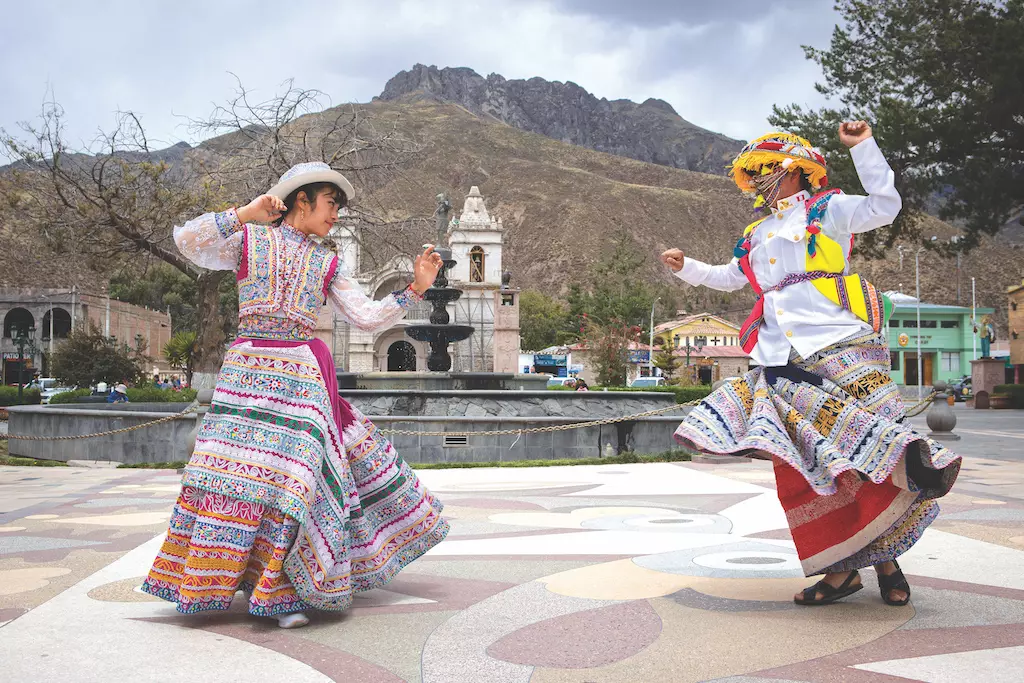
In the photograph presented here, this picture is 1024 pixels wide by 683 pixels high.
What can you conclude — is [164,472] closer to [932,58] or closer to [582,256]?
[932,58]

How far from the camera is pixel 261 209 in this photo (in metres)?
3.92

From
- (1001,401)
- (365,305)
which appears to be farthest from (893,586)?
(1001,401)

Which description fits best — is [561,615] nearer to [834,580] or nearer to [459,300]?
[834,580]

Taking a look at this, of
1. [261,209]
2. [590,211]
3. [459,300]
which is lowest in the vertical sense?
[261,209]

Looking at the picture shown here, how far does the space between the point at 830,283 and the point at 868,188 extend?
0.43 metres

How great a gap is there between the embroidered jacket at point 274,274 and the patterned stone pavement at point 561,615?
1.19 m

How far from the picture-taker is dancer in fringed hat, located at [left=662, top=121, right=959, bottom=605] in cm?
362

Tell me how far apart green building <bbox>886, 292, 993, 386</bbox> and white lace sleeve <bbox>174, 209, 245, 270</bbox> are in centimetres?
6483

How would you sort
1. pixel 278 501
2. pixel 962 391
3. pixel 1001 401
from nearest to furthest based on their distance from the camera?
1. pixel 278 501
2. pixel 1001 401
3. pixel 962 391

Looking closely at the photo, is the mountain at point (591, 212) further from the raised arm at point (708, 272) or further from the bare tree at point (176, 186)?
the raised arm at point (708, 272)

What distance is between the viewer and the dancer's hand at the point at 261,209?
12.8 ft

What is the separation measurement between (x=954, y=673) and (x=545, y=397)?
38.0 ft

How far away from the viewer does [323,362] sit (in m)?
3.98

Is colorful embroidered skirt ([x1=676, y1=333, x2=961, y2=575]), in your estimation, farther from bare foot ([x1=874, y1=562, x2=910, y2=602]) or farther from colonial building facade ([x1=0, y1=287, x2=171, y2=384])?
colonial building facade ([x1=0, y1=287, x2=171, y2=384])
